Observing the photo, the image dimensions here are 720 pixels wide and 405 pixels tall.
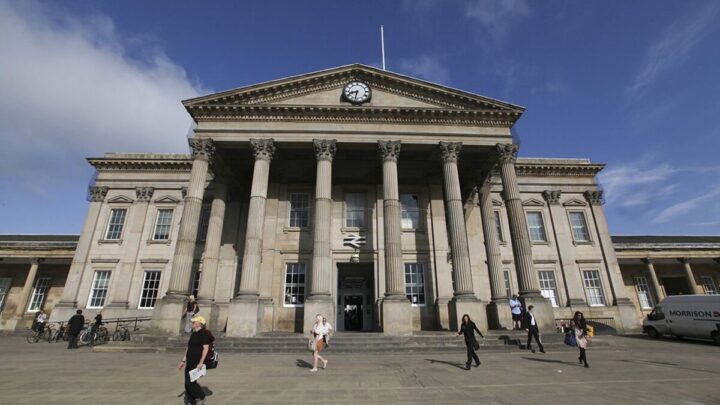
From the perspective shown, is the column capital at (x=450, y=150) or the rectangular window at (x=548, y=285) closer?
the column capital at (x=450, y=150)

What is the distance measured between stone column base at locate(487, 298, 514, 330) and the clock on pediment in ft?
41.7

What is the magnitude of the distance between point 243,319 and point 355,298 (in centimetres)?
760

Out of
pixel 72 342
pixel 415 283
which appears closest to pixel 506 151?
pixel 415 283

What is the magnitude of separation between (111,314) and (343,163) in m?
17.2

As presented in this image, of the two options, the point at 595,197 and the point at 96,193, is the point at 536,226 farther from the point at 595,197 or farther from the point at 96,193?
the point at 96,193

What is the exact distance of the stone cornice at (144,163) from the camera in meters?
24.0

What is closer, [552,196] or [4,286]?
[552,196]

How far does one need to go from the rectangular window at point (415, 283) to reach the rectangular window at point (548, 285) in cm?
941

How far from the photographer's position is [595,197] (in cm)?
2508

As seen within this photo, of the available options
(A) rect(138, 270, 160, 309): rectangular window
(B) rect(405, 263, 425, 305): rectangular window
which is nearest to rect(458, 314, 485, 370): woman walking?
(B) rect(405, 263, 425, 305): rectangular window

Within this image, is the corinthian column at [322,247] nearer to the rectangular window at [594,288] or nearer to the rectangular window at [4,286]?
the rectangular window at [594,288]

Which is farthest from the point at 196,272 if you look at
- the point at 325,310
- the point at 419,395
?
the point at 419,395

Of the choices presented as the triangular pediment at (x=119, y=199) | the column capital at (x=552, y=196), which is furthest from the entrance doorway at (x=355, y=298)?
the triangular pediment at (x=119, y=199)

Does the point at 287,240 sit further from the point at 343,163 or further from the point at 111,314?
the point at 111,314
